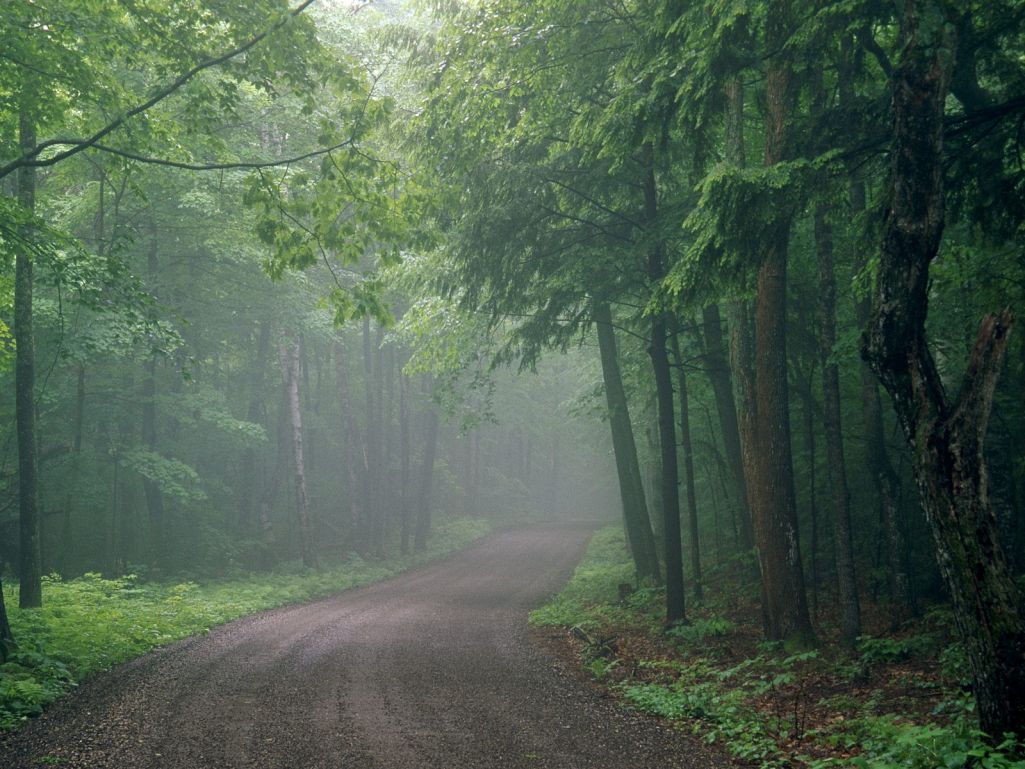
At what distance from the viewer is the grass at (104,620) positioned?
881 cm

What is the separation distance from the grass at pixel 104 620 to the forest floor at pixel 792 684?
663cm

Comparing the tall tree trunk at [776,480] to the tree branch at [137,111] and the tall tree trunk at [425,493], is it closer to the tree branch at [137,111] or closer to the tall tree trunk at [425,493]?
the tree branch at [137,111]

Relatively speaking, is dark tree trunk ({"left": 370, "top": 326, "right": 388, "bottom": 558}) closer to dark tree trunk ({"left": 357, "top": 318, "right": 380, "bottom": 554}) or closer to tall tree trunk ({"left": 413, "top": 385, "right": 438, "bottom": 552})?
dark tree trunk ({"left": 357, "top": 318, "right": 380, "bottom": 554})

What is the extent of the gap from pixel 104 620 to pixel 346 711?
6.47 metres

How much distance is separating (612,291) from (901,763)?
9151 mm

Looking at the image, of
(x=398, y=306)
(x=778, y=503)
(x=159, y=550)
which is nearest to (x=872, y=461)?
(x=778, y=503)

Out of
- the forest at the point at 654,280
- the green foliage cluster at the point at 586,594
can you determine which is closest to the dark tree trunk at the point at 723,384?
the forest at the point at 654,280

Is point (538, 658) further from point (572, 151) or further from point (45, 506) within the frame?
point (45, 506)

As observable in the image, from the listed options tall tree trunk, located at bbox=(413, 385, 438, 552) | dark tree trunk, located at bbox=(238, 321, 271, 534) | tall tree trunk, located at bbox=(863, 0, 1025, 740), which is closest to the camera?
tall tree trunk, located at bbox=(863, 0, 1025, 740)

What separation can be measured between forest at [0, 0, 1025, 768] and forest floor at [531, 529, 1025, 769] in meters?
0.05

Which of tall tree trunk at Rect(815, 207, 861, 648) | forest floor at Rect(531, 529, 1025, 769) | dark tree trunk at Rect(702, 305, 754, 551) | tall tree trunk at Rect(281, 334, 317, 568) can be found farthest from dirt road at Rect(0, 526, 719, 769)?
tall tree trunk at Rect(281, 334, 317, 568)

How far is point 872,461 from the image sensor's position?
34.7ft

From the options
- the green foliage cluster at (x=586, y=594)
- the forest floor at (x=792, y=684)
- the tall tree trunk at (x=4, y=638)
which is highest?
the tall tree trunk at (x=4, y=638)

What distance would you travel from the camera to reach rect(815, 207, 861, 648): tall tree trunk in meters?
9.80
